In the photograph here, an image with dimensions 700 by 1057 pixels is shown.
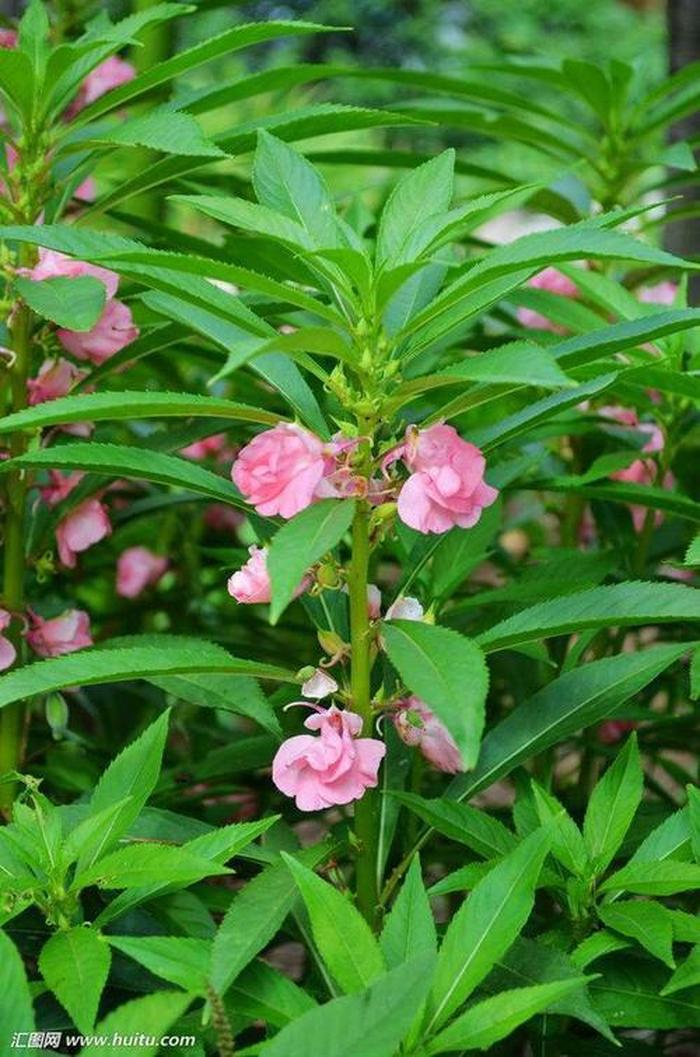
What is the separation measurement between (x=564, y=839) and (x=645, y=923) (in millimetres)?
95

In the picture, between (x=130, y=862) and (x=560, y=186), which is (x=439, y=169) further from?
(x=560, y=186)

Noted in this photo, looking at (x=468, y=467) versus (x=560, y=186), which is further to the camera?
(x=560, y=186)

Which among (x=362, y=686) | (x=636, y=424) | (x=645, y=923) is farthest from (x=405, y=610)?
(x=636, y=424)

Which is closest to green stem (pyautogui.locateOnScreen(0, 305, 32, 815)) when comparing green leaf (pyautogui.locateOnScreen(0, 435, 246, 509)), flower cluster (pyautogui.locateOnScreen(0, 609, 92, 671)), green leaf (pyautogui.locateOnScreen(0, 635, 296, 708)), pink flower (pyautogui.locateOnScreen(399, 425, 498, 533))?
flower cluster (pyautogui.locateOnScreen(0, 609, 92, 671))

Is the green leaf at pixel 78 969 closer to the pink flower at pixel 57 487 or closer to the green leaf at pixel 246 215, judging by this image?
the green leaf at pixel 246 215

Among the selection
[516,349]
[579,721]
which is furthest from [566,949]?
[516,349]

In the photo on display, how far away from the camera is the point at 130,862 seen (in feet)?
3.17

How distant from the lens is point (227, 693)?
114cm

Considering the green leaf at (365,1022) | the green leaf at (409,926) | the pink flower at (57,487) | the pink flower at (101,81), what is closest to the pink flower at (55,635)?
the pink flower at (57,487)

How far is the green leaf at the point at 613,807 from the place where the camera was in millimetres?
1080

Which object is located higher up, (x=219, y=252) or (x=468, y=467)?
(x=219, y=252)

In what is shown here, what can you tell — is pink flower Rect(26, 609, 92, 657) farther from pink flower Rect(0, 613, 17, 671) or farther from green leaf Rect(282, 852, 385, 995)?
green leaf Rect(282, 852, 385, 995)

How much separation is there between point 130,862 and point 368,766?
6.9 inches

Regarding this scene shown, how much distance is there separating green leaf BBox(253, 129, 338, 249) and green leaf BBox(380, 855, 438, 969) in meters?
0.47
